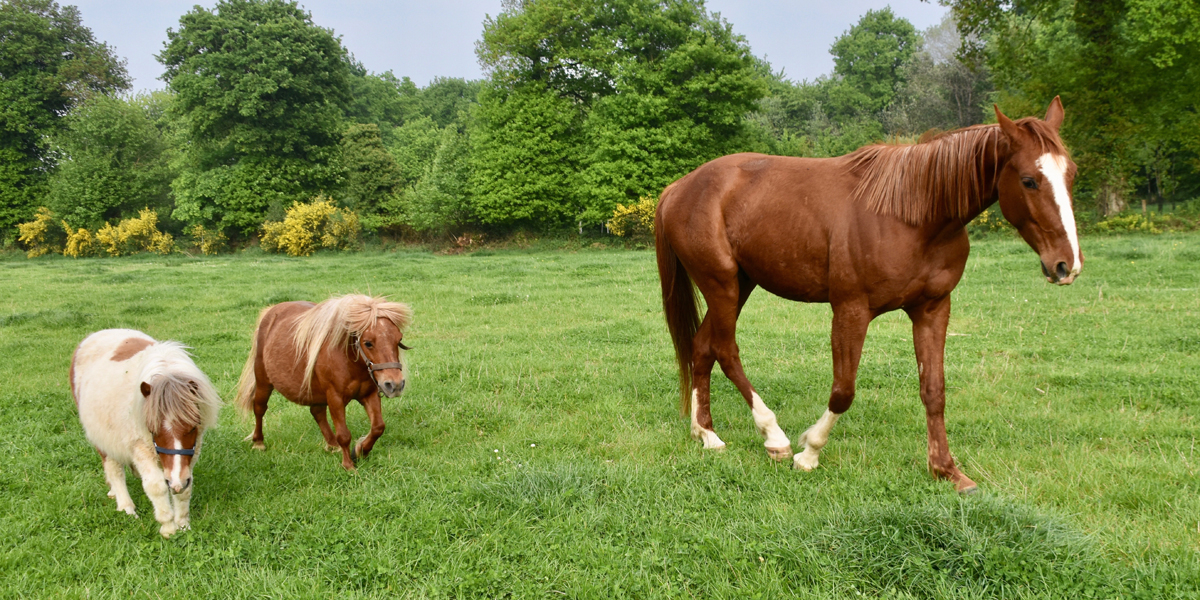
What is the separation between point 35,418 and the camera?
5.92 m

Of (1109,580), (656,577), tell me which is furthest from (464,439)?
(1109,580)

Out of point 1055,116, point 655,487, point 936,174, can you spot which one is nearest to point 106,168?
point 655,487

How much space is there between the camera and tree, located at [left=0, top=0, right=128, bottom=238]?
3784 cm

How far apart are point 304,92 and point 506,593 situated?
1476 inches

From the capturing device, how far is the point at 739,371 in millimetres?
4840

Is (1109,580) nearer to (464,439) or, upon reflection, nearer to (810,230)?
(810,230)

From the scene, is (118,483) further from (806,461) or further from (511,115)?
(511,115)

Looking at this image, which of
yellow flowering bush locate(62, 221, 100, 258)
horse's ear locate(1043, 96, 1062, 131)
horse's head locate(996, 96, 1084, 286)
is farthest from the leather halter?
yellow flowering bush locate(62, 221, 100, 258)

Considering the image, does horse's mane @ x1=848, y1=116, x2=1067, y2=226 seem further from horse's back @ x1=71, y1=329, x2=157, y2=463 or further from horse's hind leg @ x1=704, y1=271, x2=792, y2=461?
horse's back @ x1=71, y1=329, x2=157, y2=463

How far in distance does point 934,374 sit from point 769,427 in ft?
3.55

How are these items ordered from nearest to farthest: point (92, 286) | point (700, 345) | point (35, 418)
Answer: point (700, 345), point (35, 418), point (92, 286)

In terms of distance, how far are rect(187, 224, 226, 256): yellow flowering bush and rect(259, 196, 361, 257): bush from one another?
4125 mm

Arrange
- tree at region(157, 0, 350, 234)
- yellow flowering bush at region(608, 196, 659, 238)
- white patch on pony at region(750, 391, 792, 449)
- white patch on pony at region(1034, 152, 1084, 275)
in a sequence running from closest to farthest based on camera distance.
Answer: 1. white patch on pony at region(1034, 152, 1084, 275)
2. white patch on pony at region(750, 391, 792, 449)
3. yellow flowering bush at region(608, 196, 659, 238)
4. tree at region(157, 0, 350, 234)

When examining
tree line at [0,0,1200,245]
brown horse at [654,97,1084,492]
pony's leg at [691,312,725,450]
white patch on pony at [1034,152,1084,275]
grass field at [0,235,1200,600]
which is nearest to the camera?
grass field at [0,235,1200,600]
